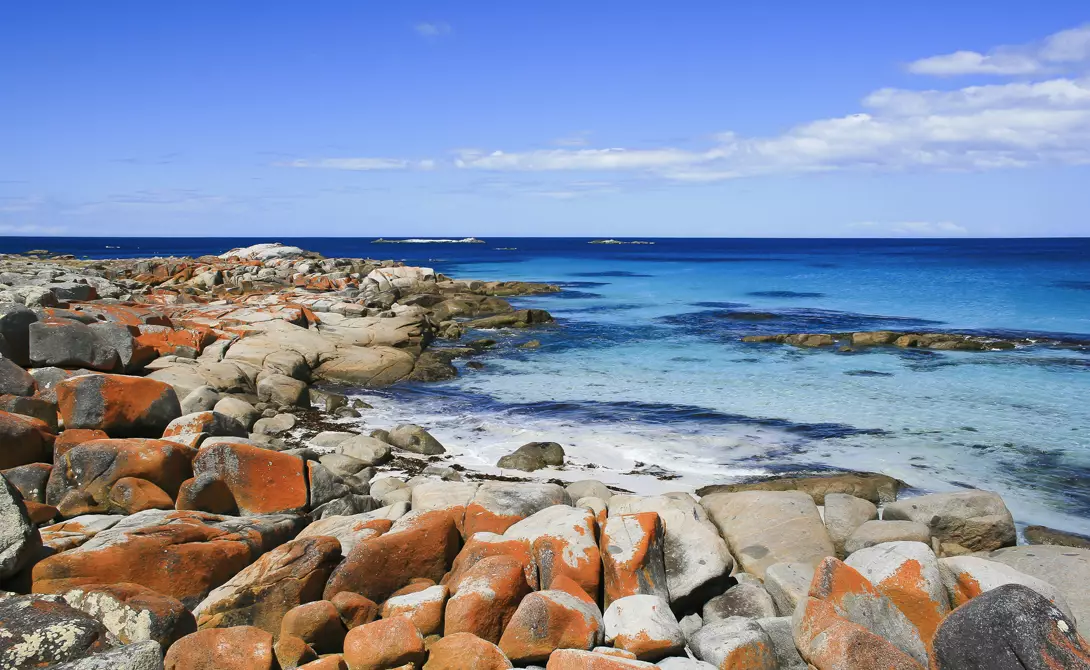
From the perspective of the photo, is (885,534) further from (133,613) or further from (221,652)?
(133,613)

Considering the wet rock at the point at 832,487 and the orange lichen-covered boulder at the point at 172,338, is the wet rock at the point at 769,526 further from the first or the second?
the orange lichen-covered boulder at the point at 172,338

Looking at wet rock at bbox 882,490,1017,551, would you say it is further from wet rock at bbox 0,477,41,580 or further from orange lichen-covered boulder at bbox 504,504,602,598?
wet rock at bbox 0,477,41,580

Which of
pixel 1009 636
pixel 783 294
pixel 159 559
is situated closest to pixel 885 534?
pixel 1009 636

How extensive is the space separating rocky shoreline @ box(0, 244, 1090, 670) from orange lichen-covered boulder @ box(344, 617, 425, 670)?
0.05 feet

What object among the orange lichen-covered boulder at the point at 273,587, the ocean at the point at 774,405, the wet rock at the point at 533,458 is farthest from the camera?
the ocean at the point at 774,405

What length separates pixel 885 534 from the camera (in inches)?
321

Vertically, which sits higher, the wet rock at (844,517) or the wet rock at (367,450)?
the wet rock at (844,517)

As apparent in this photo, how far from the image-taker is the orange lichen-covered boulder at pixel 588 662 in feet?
18.1

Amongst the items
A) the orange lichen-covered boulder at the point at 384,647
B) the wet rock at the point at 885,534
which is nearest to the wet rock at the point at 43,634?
the orange lichen-covered boulder at the point at 384,647

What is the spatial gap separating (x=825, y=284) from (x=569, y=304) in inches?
985

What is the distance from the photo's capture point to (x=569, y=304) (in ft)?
136

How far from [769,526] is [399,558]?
4132 mm

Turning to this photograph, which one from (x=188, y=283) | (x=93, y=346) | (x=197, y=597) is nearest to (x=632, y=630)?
(x=197, y=597)

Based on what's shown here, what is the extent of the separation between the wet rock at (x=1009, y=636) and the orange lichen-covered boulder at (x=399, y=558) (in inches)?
170
